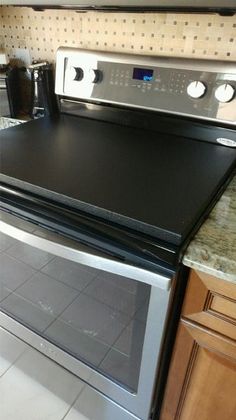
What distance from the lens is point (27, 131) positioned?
1062mm

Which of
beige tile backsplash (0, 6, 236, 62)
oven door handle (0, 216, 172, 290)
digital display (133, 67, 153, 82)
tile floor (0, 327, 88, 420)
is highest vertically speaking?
beige tile backsplash (0, 6, 236, 62)

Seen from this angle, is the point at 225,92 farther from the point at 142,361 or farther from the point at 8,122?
the point at 8,122

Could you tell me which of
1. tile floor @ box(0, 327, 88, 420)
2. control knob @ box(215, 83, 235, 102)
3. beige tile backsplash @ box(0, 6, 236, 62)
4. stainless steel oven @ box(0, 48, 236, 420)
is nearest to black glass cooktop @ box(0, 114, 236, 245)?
stainless steel oven @ box(0, 48, 236, 420)

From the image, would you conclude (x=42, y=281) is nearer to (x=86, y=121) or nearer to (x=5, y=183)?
(x=5, y=183)

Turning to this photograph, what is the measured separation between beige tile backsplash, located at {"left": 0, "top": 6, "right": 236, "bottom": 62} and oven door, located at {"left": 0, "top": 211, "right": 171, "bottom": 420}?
722mm

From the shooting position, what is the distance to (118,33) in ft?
3.57

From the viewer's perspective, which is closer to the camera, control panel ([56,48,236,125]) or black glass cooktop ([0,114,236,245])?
black glass cooktop ([0,114,236,245])

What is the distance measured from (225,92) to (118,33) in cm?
45

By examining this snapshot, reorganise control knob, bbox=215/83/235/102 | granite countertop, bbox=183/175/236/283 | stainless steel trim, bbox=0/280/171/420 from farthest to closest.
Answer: control knob, bbox=215/83/235/102, stainless steel trim, bbox=0/280/171/420, granite countertop, bbox=183/175/236/283

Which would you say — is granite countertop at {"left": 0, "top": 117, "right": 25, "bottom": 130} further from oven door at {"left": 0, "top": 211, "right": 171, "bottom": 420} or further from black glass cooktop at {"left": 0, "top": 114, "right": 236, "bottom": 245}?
oven door at {"left": 0, "top": 211, "right": 171, "bottom": 420}

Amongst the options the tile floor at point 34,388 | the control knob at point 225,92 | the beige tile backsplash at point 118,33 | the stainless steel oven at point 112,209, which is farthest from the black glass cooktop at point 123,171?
the tile floor at point 34,388

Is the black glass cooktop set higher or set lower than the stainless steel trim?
higher

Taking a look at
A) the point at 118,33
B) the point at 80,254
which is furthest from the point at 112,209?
the point at 118,33

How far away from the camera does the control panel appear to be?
3.00ft
